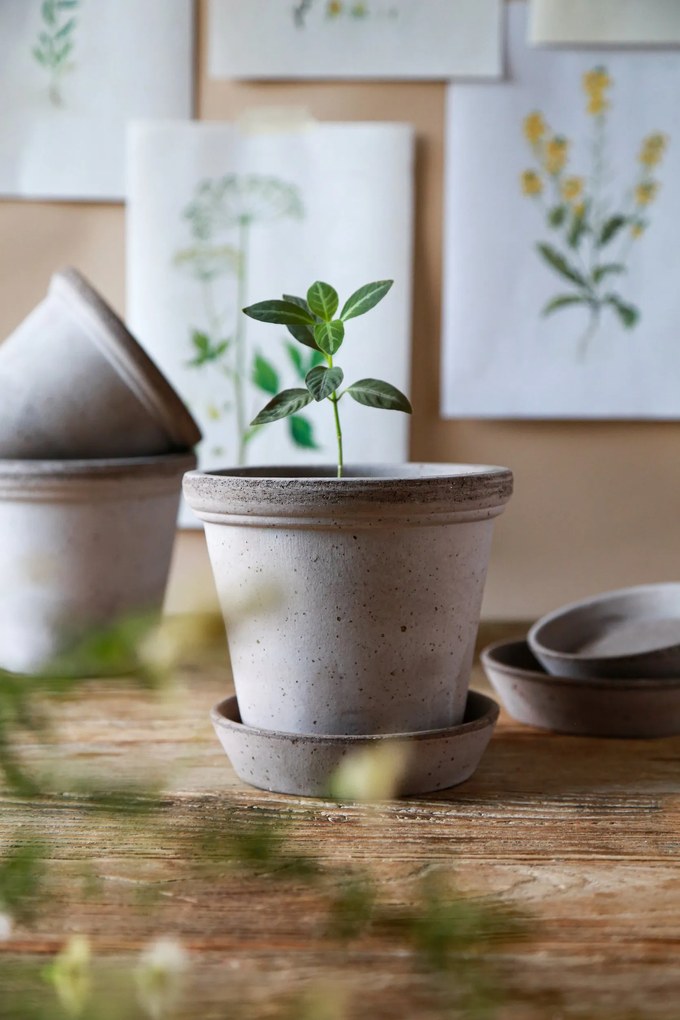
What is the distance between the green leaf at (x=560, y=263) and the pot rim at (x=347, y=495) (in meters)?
0.78

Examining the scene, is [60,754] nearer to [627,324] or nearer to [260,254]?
[260,254]

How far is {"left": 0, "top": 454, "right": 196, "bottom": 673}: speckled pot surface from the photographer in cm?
88

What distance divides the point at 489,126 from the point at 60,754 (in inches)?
38.4

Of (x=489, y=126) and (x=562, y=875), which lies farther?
(x=489, y=126)

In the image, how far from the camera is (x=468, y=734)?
0.61 m

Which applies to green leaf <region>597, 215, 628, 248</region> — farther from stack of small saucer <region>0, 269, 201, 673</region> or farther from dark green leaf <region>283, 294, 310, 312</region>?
dark green leaf <region>283, 294, 310, 312</region>

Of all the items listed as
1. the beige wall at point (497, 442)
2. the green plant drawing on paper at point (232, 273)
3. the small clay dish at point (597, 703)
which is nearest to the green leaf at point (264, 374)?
the green plant drawing on paper at point (232, 273)

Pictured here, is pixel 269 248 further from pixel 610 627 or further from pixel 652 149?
pixel 610 627

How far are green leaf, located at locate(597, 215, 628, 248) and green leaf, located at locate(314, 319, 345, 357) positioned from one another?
83 centimetres

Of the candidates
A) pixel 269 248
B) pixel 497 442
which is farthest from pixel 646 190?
pixel 269 248

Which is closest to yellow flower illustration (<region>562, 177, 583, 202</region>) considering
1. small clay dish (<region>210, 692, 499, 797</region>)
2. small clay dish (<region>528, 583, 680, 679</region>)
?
small clay dish (<region>528, 583, 680, 679</region>)

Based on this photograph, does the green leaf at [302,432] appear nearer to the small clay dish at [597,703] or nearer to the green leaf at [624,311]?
the green leaf at [624,311]

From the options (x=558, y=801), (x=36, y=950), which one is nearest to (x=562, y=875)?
(x=558, y=801)

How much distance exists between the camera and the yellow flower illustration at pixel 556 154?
1.30 m
